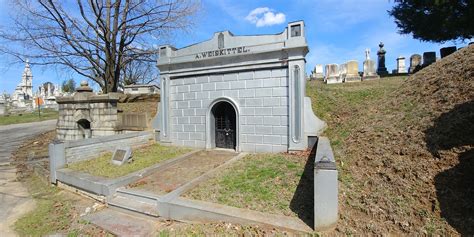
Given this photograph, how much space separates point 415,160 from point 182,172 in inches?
214

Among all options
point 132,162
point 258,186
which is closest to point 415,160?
point 258,186

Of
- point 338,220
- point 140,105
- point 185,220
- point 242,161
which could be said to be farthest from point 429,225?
point 140,105

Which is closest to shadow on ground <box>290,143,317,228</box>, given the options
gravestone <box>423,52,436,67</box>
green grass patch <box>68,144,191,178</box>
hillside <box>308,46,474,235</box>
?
hillside <box>308,46,474,235</box>

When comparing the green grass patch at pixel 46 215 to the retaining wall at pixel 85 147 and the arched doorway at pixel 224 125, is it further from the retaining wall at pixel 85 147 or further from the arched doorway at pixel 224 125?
the arched doorway at pixel 224 125

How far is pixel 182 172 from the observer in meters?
7.02

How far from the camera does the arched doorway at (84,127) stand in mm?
12056

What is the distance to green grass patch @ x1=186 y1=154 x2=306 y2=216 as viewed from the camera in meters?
4.64

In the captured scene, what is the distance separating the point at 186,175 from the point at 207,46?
5.25 metres

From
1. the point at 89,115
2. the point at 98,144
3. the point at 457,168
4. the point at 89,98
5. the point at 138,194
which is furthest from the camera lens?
the point at 89,115

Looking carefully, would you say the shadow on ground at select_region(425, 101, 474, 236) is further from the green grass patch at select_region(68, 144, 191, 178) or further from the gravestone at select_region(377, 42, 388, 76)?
the gravestone at select_region(377, 42, 388, 76)

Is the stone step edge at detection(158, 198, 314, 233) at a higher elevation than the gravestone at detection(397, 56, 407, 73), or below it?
below

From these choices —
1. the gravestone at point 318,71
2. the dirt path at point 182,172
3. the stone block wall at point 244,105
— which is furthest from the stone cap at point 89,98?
the gravestone at point 318,71

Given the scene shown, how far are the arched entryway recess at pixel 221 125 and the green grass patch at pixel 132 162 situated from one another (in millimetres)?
1078

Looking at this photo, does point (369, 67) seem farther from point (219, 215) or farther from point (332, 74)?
point (219, 215)
